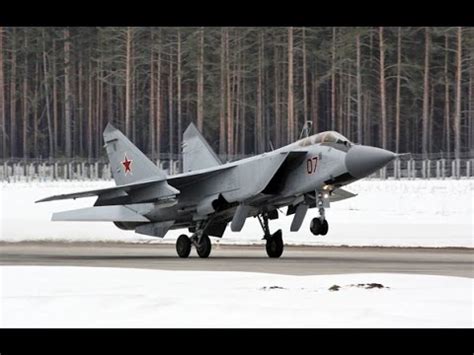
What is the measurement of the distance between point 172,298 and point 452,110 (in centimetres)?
5794

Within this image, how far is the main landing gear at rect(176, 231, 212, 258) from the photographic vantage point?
2350 cm

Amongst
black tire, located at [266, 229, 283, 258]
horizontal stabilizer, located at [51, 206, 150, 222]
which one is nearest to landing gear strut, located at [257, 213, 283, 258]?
black tire, located at [266, 229, 283, 258]

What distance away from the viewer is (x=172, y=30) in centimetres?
6600

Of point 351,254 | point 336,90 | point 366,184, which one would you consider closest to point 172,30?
point 336,90

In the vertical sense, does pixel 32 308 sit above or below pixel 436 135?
below

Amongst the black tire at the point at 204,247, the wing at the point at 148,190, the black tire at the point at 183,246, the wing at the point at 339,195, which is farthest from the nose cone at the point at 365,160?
the black tire at the point at 183,246

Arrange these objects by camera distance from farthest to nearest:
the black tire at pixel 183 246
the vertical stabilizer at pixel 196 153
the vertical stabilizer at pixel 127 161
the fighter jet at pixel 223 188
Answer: the vertical stabilizer at pixel 196 153, the vertical stabilizer at pixel 127 161, the black tire at pixel 183 246, the fighter jet at pixel 223 188

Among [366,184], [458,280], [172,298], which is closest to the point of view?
[172,298]

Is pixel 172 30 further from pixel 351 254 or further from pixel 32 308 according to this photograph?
pixel 32 308

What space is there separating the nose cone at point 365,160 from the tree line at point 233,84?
36154mm

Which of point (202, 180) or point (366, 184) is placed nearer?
point (202, 180)

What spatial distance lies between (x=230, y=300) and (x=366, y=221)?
19573mm

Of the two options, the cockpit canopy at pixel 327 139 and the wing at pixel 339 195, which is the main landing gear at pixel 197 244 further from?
the cockpit canopy at pixel 327 139

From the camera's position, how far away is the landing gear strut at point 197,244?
77.1 ft
